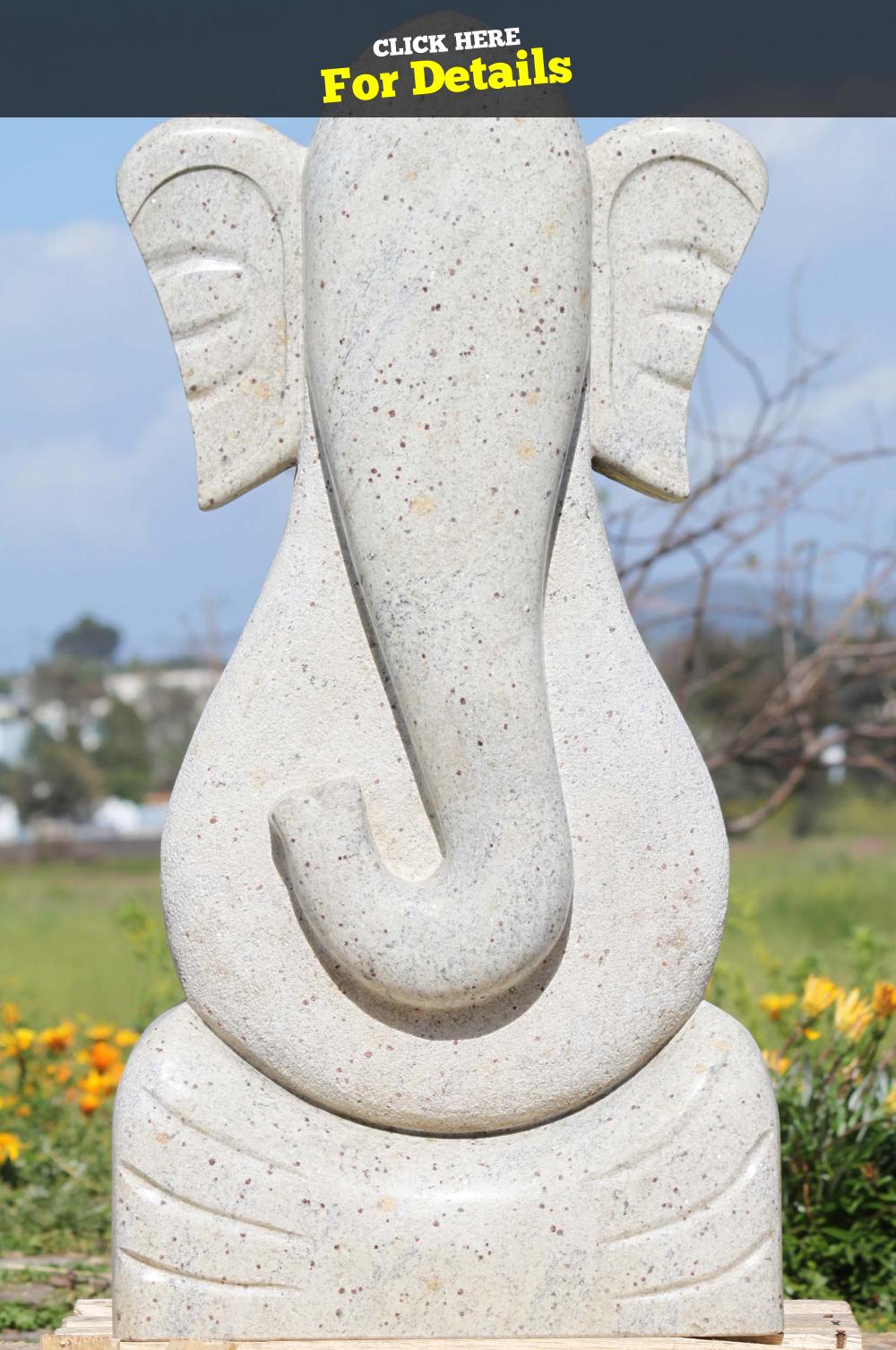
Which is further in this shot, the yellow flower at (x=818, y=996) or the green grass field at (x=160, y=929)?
the green grass field at (x=160, y=929)

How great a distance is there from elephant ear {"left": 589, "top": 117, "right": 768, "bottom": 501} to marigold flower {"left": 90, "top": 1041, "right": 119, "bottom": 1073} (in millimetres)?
2343

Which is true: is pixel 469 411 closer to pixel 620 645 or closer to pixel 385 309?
pixel 385 309

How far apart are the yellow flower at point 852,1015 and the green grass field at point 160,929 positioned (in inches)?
8.6

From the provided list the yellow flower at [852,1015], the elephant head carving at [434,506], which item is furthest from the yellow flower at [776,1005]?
the elephant head carving at [434,506]

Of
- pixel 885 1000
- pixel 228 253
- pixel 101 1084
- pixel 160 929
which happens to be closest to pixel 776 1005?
pixel 885 1000

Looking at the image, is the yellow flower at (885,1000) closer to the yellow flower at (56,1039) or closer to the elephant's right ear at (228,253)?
the elephant's right ear at (228,253)

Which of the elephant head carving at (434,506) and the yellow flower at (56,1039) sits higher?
the elephant head carving at (434,506)

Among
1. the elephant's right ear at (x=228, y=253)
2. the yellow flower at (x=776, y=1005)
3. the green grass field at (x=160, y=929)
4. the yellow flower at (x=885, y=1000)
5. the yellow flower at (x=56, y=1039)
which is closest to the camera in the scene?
the elephant's right ear at (x=228, y=253)

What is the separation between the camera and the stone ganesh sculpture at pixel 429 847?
2.24 m

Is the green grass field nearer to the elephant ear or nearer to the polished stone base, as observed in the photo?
the polished stone base

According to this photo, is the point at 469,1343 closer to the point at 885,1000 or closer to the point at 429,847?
the point at 429,847

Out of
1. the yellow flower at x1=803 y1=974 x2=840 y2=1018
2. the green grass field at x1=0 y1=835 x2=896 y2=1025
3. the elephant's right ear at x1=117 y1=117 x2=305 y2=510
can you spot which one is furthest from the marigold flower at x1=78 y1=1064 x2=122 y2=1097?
the elephant's right ear at x1=117 y1=117 x2=305 y2=510

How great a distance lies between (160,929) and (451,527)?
3967mm

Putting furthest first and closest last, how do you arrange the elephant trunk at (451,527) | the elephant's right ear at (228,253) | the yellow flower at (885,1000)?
the yellow flower at (885,1000) → the elephant's right ear at (228,253) → the elephant trunk at (451,527)
